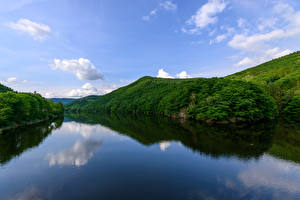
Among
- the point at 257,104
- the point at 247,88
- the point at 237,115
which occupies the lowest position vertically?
the point at 237,115

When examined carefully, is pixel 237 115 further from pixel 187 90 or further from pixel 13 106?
pixel 13 106

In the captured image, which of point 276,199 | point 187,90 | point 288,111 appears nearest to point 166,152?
point 276,199

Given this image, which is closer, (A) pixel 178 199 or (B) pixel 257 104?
(A) pixel 178 199

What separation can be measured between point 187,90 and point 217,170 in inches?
2896

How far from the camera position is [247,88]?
222 ft

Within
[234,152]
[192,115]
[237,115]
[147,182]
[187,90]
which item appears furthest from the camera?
[187,90]

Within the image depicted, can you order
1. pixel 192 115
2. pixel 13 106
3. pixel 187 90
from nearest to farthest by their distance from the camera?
1. pixel 13 106
2. pixel 192 115
3. pixel 187 90

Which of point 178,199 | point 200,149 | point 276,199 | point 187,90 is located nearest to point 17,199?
point 178,199

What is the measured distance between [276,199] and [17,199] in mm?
24126

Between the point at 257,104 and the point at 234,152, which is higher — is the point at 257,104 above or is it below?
above

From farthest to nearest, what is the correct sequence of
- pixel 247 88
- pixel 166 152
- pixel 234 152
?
pixel 247 88 < pixel 166 152 < pixel 234 152

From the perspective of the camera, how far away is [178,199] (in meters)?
13.5

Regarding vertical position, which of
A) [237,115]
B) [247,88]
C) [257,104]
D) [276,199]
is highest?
[247,88]

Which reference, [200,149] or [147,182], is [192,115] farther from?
[147,182]
